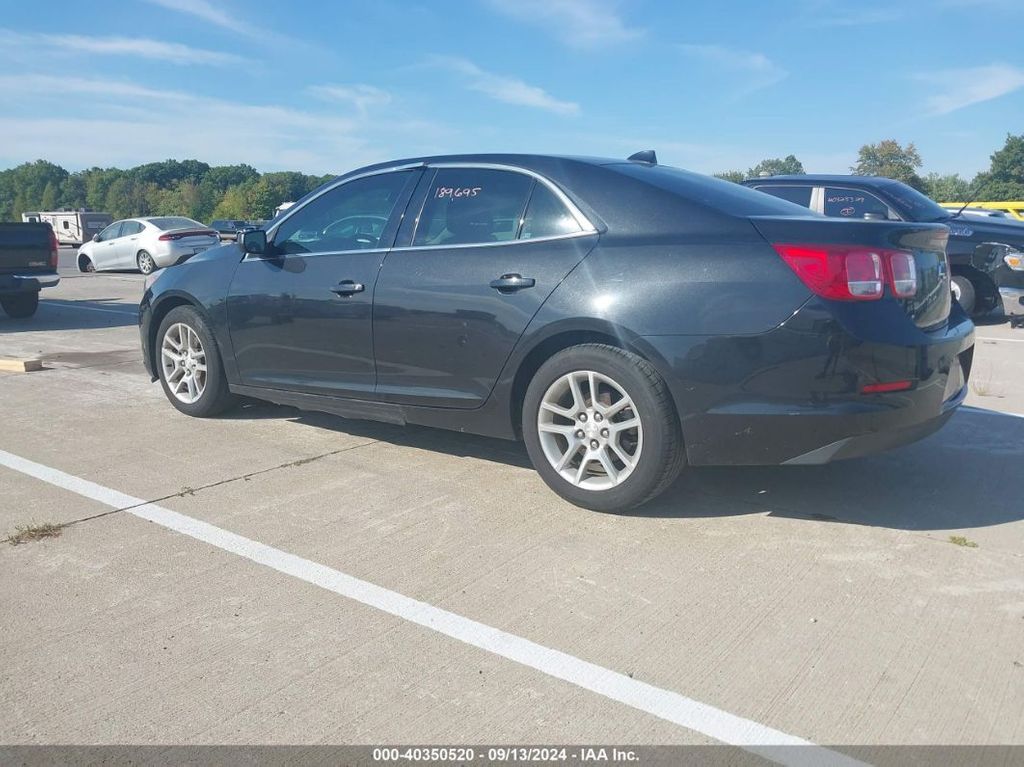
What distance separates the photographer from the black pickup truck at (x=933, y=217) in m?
9.90

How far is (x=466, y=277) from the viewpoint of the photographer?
14.6 feet

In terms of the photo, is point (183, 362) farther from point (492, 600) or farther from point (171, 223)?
point (171, 223)

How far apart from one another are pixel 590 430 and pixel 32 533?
8.06ft

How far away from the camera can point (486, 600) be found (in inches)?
129

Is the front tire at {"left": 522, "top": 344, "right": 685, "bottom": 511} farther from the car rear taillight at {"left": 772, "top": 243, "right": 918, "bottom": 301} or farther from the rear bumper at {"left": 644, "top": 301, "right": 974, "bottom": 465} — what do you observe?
the car rear taillight at {"left": 772, "top": 243, "right": 918, "bottom": 301}

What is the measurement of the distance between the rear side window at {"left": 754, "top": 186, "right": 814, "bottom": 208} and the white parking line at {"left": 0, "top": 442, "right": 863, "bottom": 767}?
312 inches

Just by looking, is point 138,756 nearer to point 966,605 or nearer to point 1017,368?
point 966,605

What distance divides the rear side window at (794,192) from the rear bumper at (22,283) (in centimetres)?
912

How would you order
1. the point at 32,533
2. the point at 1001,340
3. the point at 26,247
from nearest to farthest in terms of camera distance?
the point at 32,533 < the point at 1001,340 < the point at 26,247

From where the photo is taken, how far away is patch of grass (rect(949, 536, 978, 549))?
3717mm

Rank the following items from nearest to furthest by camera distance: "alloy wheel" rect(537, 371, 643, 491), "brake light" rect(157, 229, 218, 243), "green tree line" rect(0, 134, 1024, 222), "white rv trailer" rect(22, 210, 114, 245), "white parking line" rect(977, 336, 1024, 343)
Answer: "alloy wheel" rect(537, 371, 643, 491) → "white parking line" rect(977, 336, 1024, 343) → "brake light" rect(157, 229, 218, 243) → "white rv trailer" rect(22, 210, 114, 245) → "green tree line" rect(0, 134, 1024, 222)

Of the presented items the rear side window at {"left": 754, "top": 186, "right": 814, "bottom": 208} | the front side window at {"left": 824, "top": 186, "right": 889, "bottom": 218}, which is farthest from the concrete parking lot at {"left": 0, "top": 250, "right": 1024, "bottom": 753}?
the rear side window at {"left": 754, "top": 186, "right": 814, "bottom": 208}

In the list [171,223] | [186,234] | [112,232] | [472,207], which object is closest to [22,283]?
[472,207]

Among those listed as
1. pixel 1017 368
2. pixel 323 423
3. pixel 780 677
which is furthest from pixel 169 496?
pixel 1017 368
